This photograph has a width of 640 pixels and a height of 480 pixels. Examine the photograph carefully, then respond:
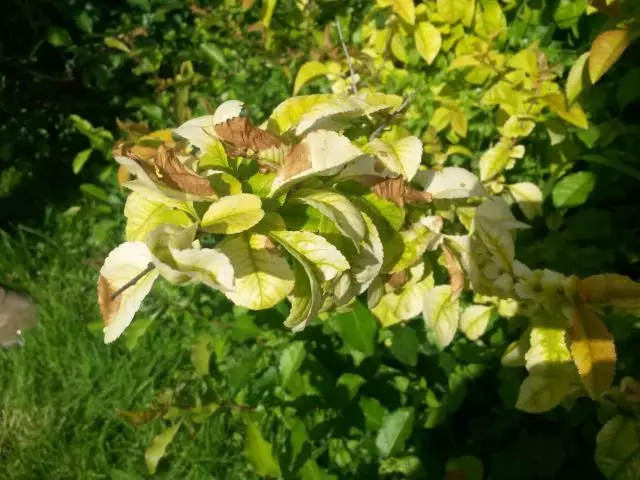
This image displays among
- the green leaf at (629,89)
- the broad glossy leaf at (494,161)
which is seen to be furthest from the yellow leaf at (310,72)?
the green leaf at (629,89)

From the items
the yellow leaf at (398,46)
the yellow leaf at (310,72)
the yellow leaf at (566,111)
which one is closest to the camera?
the yellow leaf at (566,111)

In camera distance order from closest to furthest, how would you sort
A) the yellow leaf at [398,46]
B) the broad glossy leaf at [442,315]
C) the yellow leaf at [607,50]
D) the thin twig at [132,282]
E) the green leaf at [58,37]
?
1. the thin twig at [132,282]
2. the broad glossy leaf at [442,315]
3. the yellow leaf at [607,50]
4. the yellow leaf at [398,46]
5. the green leaf at [58,37]

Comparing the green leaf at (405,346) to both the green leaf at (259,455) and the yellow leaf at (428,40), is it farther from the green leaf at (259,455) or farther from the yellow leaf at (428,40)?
the yellow leaf at (428,40)

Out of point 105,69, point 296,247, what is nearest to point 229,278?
point 296,247

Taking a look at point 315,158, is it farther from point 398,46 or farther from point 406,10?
point 398,46

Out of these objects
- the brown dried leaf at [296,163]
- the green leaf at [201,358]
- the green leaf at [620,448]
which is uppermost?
the brown dried leaf at [296,163]

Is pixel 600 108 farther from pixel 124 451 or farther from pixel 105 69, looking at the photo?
pixel 105 69
